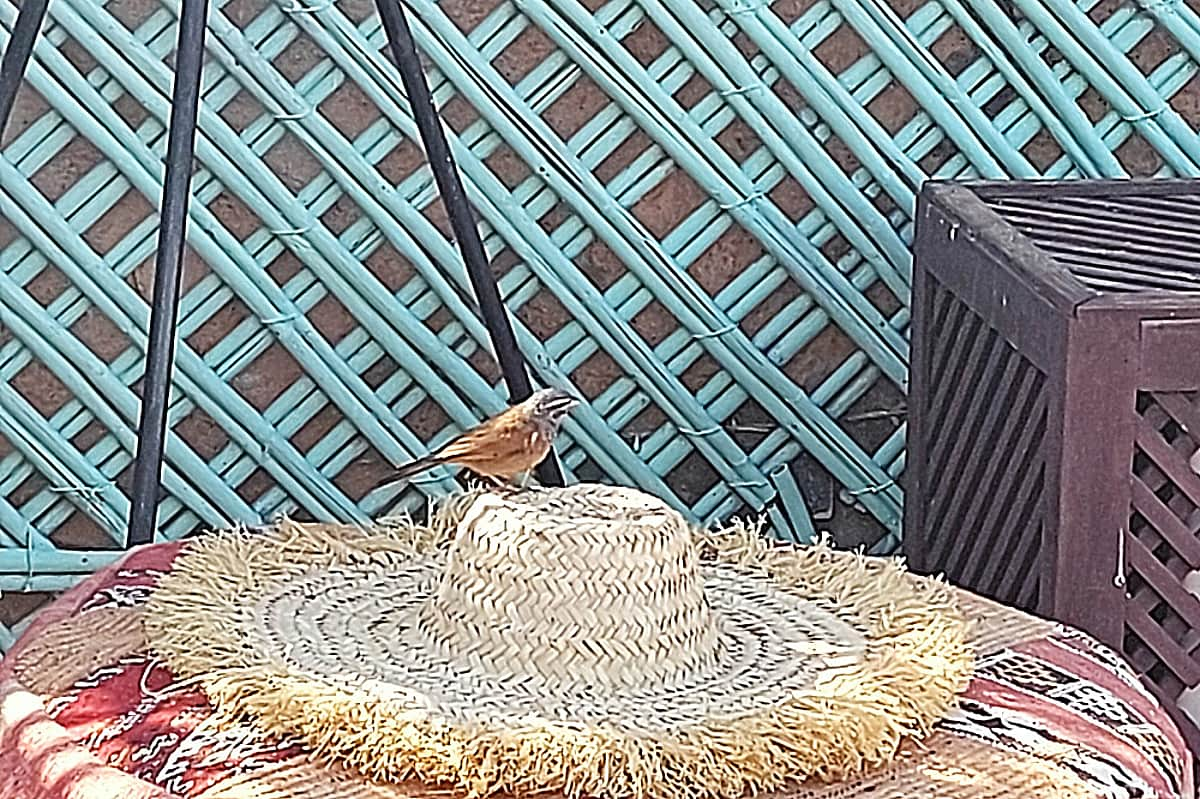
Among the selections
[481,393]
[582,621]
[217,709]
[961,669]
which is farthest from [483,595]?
[481,393]

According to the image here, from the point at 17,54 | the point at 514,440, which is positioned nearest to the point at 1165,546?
the point at 514,440

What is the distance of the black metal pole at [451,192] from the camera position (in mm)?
1643

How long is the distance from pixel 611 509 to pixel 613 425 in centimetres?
87

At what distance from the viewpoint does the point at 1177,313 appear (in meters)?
1.44

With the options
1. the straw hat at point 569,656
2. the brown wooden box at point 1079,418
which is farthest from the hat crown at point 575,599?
the brown wooden box at point 1079,418

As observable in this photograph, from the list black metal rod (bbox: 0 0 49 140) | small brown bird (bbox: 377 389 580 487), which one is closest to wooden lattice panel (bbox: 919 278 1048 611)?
small brown bird (bbox: 377 389 580 487)

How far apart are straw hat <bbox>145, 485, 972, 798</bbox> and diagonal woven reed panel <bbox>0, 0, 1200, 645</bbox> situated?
0.70m

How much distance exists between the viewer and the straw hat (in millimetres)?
1061

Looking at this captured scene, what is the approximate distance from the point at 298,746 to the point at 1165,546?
76 cm

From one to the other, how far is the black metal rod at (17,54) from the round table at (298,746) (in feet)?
1.35

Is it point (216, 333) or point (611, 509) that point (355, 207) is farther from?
point (611, 509)

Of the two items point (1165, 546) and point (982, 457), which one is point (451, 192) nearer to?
point (982, 457)

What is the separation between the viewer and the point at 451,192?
1.67 meters

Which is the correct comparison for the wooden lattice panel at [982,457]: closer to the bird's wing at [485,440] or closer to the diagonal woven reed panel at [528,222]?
the diagonal woven reed panel at [528,222]
